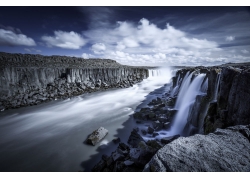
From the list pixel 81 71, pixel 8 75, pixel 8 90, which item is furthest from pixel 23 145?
pixel 81 71

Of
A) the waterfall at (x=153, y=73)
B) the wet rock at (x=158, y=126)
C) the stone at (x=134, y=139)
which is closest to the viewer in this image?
the stone at (x=134, y=139)

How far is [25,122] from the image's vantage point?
32.5ft

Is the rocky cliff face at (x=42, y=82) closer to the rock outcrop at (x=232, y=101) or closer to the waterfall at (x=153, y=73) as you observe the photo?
the rock outcrop at (x=232, y=101)

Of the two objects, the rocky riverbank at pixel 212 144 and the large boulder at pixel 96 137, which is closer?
the rocky riverbank at pixel 212 144

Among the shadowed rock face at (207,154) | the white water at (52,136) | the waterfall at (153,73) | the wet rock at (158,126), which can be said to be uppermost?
the waterfall at (153,73)

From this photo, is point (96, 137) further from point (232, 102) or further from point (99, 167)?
point (232, 102)

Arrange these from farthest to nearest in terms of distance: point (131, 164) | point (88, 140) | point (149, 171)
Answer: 1. point (88, 140)
2. point (131, 164)
3. point (149, 171)

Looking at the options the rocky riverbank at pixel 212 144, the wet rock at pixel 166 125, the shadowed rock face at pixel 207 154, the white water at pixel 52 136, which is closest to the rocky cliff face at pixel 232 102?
the rocky riverbank at pixel 212 144

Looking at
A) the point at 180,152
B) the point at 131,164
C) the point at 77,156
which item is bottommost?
the point at 77,156

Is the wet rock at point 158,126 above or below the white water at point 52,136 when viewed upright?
above

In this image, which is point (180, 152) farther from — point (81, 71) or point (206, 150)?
point (81, 71)

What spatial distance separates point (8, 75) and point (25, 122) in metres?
10.1

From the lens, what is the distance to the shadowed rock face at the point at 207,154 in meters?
2.09

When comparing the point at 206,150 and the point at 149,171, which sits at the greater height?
the point at 206,150
